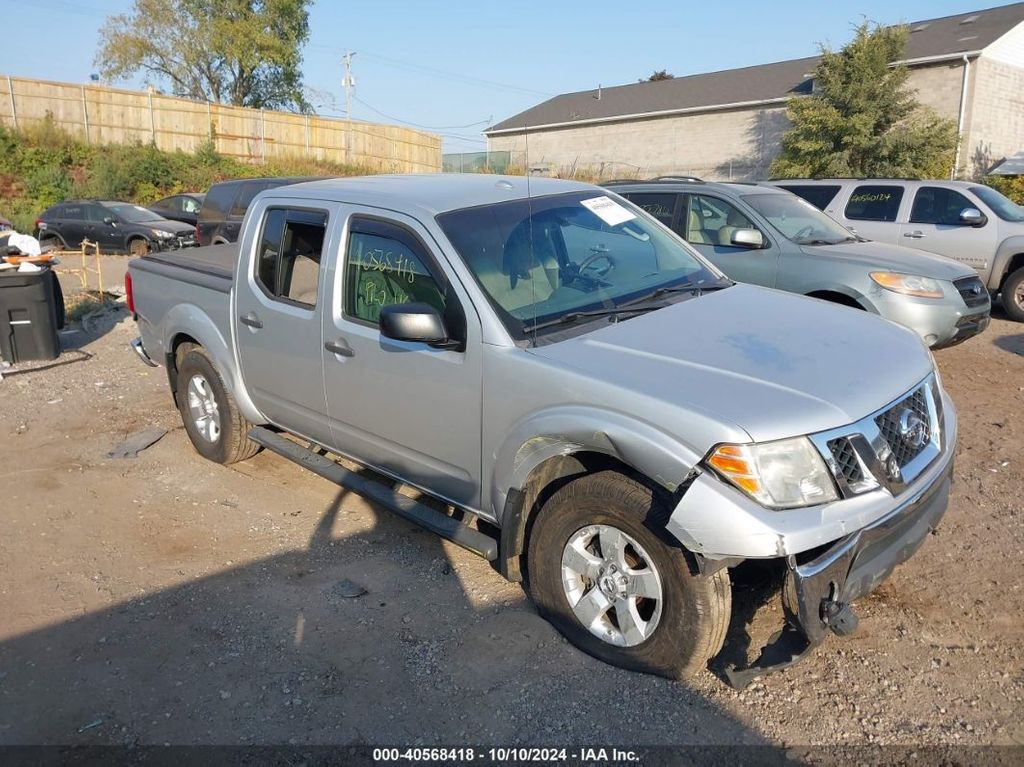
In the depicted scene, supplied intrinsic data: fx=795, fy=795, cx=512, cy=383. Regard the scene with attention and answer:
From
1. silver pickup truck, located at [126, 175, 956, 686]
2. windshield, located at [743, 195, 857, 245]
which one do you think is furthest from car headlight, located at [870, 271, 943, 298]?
silver pickup truck, located at [126, 175, 956, 686]

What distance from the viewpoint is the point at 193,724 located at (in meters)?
3.14

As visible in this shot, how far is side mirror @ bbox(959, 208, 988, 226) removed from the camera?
1037 centimetres

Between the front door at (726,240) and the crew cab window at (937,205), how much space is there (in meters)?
4.30

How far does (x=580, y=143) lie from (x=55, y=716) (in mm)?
37405

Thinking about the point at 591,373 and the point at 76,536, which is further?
the point at 76,536

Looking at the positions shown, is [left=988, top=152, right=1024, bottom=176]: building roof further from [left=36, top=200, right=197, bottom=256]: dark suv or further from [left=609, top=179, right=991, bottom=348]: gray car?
[left=36, top=200, right=197, bottom=256]: dark suv

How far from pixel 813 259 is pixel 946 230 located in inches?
180

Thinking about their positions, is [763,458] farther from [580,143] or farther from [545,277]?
[580,143]

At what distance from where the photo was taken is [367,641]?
365cm

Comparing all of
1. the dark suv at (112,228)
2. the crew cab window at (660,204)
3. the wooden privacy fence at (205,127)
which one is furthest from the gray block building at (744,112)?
the crew cab window at (660,204)

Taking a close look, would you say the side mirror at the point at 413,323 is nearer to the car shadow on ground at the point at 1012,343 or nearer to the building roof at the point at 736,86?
the car shadow on ground at the point at 1012,343

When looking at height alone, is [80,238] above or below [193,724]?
above

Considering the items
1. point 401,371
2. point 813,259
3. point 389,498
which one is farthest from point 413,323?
point 813,259

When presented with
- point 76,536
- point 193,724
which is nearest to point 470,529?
point 193,724
